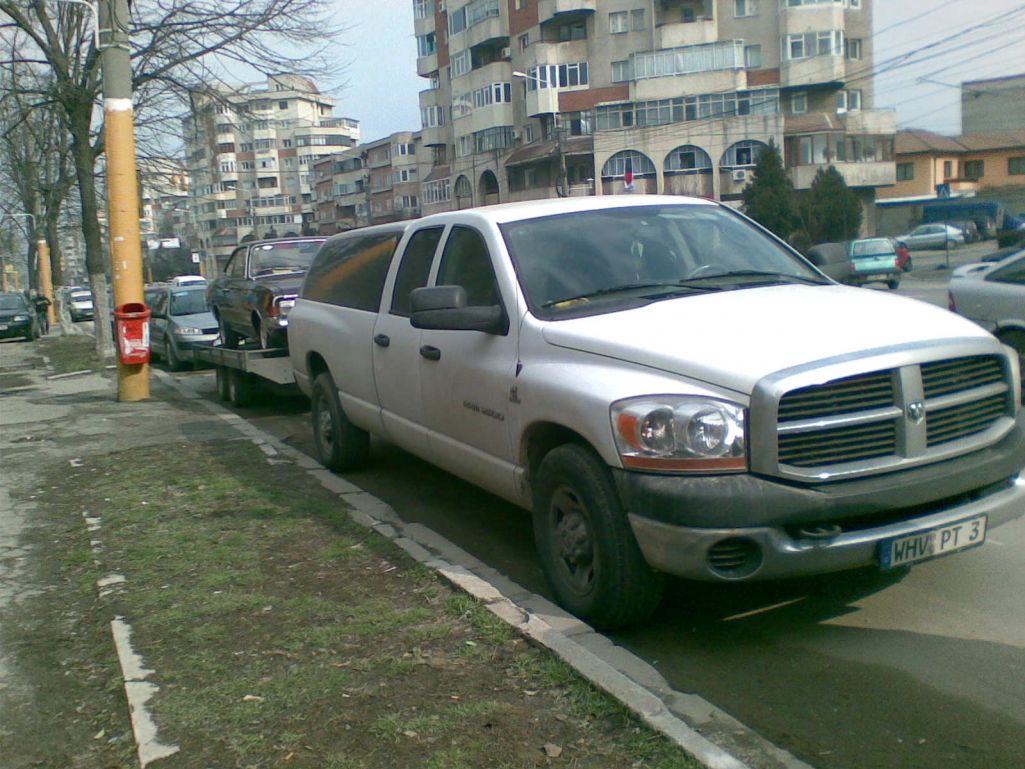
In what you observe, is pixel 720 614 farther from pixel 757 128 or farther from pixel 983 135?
pixel 983 135

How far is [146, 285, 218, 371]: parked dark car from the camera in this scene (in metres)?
19.5

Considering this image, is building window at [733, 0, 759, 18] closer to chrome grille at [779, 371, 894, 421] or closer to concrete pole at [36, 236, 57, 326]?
concrete pole at [36, 236, 57, 326]

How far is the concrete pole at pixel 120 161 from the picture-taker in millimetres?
13430

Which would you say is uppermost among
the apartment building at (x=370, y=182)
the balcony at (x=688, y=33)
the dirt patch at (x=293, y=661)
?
the balcony at (x=688, y=33)

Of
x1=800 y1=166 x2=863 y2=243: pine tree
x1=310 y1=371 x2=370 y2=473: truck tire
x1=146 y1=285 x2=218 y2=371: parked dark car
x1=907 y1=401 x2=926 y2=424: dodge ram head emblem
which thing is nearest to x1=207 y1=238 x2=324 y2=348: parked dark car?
x1=310 y1=371 x2=370 y2=473: truck tire

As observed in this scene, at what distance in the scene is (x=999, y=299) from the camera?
383 inches

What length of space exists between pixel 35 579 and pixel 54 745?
2320 millimetres

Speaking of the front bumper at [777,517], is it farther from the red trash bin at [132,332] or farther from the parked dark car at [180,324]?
the parked dark car at [180,324]

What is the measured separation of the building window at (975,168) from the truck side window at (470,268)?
80.3 meters

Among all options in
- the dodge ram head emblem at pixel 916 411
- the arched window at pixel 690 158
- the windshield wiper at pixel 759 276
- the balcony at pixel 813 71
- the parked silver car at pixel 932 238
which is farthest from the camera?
the arched window at pixel 690 158

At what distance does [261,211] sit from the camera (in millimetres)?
124438

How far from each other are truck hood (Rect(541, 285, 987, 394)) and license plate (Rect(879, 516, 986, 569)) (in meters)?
0.77

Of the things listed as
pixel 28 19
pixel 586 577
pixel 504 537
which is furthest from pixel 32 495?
pixel 28 19

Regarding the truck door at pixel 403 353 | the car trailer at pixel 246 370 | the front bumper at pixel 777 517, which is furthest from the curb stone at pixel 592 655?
the car trailer at pixel 246 370
